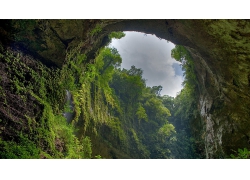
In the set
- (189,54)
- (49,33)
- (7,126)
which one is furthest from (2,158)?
(189,54)

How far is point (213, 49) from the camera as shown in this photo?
7.55 metres

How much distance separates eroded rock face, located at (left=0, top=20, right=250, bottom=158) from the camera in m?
6.60

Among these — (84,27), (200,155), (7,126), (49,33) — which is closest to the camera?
(7,126)

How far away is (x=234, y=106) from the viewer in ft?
28.6

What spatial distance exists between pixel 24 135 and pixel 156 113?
18.9 m

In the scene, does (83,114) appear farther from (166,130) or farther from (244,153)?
(166,130)

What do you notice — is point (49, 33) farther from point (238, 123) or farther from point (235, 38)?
point (238, 123)

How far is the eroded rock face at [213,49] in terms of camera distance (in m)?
6.60

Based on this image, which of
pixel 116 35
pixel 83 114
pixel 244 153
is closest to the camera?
pixel 244 153

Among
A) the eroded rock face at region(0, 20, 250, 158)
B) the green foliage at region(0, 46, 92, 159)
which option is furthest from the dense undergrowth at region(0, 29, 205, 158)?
the eroded rock face at region(0, 20, 250, 158)

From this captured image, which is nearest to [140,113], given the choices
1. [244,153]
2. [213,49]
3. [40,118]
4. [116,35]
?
[116,35]

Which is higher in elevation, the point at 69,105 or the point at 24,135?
the point at 69,105

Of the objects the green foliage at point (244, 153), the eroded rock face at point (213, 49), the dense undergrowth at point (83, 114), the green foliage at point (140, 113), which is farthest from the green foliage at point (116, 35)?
the green foliage at point (140, 113)

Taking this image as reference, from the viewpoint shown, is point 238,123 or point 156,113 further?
point 156,113
